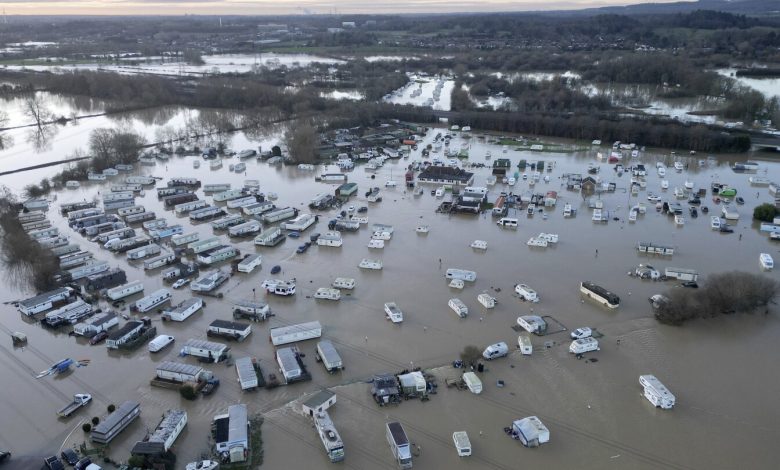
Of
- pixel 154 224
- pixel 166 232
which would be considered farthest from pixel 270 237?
pixel 154 224

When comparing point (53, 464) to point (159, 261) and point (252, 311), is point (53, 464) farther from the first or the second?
point (159, 261)

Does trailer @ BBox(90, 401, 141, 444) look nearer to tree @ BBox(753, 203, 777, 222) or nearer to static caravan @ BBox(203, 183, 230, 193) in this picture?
static caravan @ BBox(203, 183, 230, 193)

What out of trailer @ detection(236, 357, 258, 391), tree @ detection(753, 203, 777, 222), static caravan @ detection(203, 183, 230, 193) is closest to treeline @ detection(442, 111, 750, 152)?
tree @ detection(753, 203, 777, 222)

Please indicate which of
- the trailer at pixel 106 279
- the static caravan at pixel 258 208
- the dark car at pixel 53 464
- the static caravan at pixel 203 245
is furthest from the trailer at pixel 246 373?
the static caravan at pixel 258 208

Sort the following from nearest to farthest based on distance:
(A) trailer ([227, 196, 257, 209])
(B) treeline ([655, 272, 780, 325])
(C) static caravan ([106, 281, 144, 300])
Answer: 1. (B) treeline ([655, 272, 780, 325])
2. (C) static caravan ([106, 281, 144, 300])
3. (A) trailer ([227, 196, 257, 209])

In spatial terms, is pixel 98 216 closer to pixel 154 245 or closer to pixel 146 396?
pixel 154 245

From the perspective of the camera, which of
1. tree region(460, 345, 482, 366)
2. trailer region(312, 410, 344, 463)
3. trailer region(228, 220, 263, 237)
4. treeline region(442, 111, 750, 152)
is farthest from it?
treeline region(442, 111, 750, 152)

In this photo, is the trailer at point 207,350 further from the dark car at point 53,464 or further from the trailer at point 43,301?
the trailer at point 43,301
